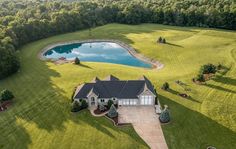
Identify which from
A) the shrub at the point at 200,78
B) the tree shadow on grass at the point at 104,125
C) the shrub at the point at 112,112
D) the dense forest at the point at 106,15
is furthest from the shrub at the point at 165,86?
the dense forest at the point at 106,15

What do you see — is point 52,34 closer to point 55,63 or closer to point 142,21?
point 55,63

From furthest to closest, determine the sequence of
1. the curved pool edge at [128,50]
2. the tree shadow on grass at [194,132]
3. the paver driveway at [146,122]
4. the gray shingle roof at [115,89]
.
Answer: the curved pool edge at [128,50] → the gray shingle roof at [115,89] → the paver driveway at [146,122] → the tree shadow on grass at [194,132]

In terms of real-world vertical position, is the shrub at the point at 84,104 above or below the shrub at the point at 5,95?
below

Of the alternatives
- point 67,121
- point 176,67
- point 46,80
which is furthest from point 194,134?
point 46,80

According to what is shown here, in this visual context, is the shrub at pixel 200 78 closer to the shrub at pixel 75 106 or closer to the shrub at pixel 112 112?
the shrub at pixel 112 112

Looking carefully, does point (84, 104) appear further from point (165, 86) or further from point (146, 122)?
point (165, 86)

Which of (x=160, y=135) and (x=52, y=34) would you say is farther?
(x=52, y=34)
